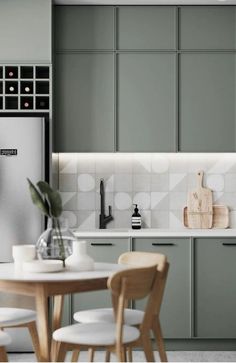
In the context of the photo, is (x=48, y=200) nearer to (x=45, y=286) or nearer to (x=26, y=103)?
(x=45, y=286)

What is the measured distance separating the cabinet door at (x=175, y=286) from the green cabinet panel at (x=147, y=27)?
1.58 meters

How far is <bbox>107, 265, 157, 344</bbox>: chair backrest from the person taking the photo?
2.99m

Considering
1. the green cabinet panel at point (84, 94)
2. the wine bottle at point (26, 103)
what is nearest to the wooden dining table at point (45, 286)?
the wine bottle at point (26, 103)

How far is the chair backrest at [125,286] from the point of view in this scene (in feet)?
9.82

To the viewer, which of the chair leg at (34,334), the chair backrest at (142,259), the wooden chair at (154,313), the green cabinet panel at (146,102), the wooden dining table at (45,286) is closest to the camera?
the wooden dining table at (45,286)

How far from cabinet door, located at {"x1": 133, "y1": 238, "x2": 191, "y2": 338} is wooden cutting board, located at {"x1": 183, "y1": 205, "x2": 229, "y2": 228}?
20.7 inches

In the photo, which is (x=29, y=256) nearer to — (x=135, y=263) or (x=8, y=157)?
(x=135, y=263)

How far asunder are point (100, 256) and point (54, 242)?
5.02 ft

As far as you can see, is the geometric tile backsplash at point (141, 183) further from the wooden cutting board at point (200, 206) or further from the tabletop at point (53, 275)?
the tabletop at point (53, 275)

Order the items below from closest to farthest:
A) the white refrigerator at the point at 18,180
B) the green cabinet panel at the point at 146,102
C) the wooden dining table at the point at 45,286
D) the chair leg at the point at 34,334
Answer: the wooden dining table at the point at 45,286
the chair leg at the point at 34,334
the white refrigerator at the point at 18,180
the green cabinet panel at the point at 146,102

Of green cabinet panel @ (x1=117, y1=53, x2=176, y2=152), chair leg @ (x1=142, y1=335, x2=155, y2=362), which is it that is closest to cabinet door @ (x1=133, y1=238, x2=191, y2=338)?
green cabinet panel @ (x1=117, y1=53, x2=176, y2=152)

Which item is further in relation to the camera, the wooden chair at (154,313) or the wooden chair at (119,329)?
the wooden chair at (154,313)

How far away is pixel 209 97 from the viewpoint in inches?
213

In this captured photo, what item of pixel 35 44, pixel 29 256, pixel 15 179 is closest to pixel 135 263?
pixel 29 256
